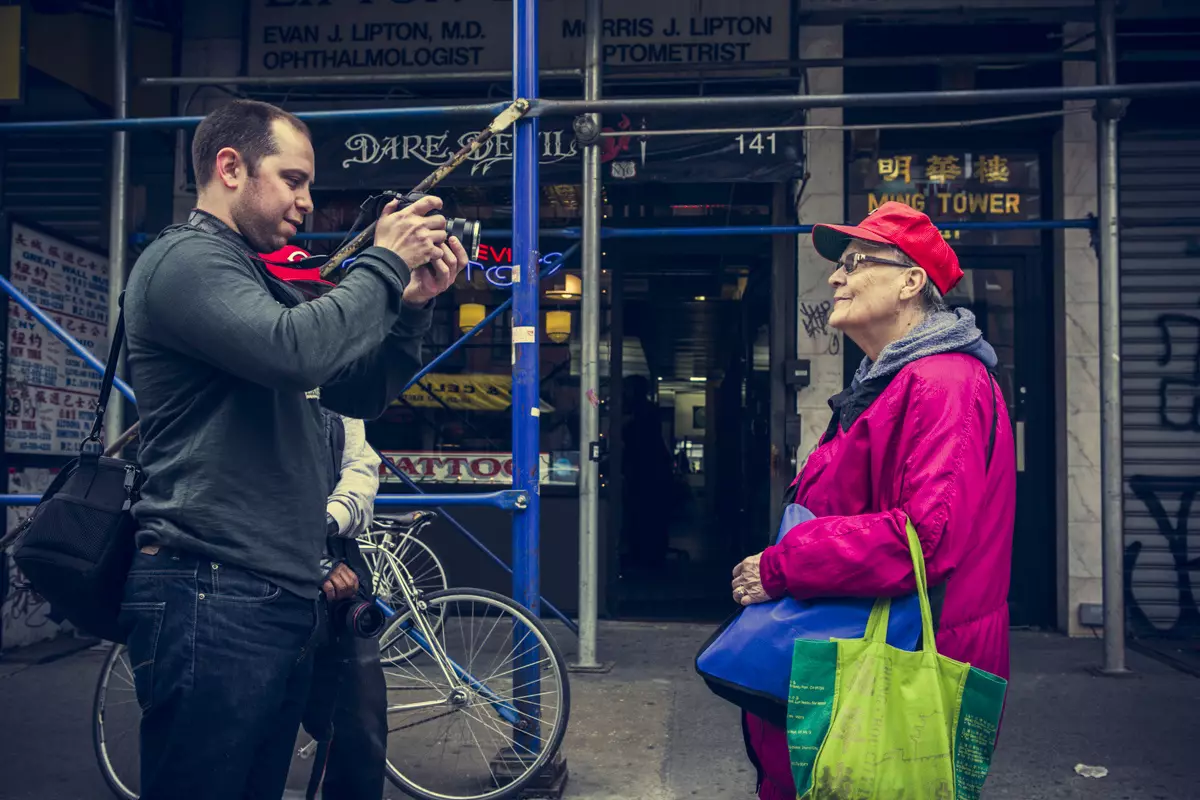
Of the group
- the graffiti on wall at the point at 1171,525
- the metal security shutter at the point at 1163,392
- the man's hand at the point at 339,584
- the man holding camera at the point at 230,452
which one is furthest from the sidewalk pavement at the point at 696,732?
the man holding camera at the point at 230,452

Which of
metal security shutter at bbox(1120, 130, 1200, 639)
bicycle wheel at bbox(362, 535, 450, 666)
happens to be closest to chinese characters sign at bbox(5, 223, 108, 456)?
bicycle wheel at bbox(362, 535, 450, 666)

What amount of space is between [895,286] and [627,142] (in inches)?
162

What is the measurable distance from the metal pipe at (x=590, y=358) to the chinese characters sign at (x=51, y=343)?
3.14 m

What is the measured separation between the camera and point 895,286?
2.55 meters

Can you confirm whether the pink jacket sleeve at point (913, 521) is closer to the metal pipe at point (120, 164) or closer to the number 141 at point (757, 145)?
the number 141 at point (757, 145)

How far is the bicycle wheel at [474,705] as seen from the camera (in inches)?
168

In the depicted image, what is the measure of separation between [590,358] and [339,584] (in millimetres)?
3457

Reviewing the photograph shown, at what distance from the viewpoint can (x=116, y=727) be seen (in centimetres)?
431

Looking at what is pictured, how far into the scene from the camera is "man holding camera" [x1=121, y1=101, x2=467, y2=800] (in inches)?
79.7

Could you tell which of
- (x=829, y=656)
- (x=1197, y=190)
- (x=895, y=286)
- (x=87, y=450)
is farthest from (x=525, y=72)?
(x=1197, y=190)

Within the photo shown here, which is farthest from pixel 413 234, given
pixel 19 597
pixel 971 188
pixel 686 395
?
pixel 686 395

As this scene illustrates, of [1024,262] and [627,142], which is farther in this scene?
[1024,262]

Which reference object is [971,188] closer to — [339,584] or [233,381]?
[339,584]

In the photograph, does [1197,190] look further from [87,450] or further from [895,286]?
[87,450]
